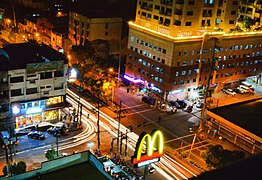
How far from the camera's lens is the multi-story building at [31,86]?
5153 cm

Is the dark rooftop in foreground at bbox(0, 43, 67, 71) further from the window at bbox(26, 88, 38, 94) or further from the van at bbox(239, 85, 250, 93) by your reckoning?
the van at bbox(239, 85, 250, 93)

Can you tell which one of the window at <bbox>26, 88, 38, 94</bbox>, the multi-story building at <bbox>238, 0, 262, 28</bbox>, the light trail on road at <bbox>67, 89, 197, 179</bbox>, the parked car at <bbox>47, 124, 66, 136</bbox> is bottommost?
the light trail on road at <bbox>67, 89, 197, 179</bbox>

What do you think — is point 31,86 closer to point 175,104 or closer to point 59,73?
point 59,73

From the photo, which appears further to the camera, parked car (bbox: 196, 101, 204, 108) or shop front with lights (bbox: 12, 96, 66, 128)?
parked car (bbox: 196, 101, 204, 108)

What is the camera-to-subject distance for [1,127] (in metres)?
51.6

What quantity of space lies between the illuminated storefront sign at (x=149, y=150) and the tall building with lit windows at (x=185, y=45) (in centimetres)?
3327

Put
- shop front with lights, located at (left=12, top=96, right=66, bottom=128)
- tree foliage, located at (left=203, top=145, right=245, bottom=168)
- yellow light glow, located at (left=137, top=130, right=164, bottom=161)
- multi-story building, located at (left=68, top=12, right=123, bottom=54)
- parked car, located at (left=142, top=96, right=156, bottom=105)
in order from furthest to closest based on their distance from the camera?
multi-story building, located at (left=68, top=12, right=123, bottom=54), parked car, located at (left=142, top=96, right=156, bottom=105), shop front with lights, located at (left=12, top=96, right=66, bottom=128), tree foliage, located at (left=203, top=145, right=245, bottom=168), yellow light glow, located at (left=137, top=130, right=164, bottom=161)

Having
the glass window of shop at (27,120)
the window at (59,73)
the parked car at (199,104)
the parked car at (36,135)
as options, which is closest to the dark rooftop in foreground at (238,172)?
the parked car at (36,135)

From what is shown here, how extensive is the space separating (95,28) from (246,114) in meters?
41.5

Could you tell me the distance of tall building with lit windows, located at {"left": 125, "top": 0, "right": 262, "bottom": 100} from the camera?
64.8 m

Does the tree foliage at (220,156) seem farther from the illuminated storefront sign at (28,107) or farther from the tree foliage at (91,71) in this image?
the illuminated storefront sign at (28,107)

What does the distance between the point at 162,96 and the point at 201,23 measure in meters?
15.7

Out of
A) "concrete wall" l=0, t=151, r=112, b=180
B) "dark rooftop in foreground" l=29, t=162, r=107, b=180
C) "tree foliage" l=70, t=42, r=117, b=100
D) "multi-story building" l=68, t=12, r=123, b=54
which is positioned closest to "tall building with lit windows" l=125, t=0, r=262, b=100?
"tree foliage" l=70, t=42, r=117, b=100

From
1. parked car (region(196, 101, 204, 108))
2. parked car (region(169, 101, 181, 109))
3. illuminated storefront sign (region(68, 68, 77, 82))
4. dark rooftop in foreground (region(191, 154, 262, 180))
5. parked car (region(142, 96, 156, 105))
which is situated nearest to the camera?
dark rooftop in foreground (region(191, 154, 262, 180))
